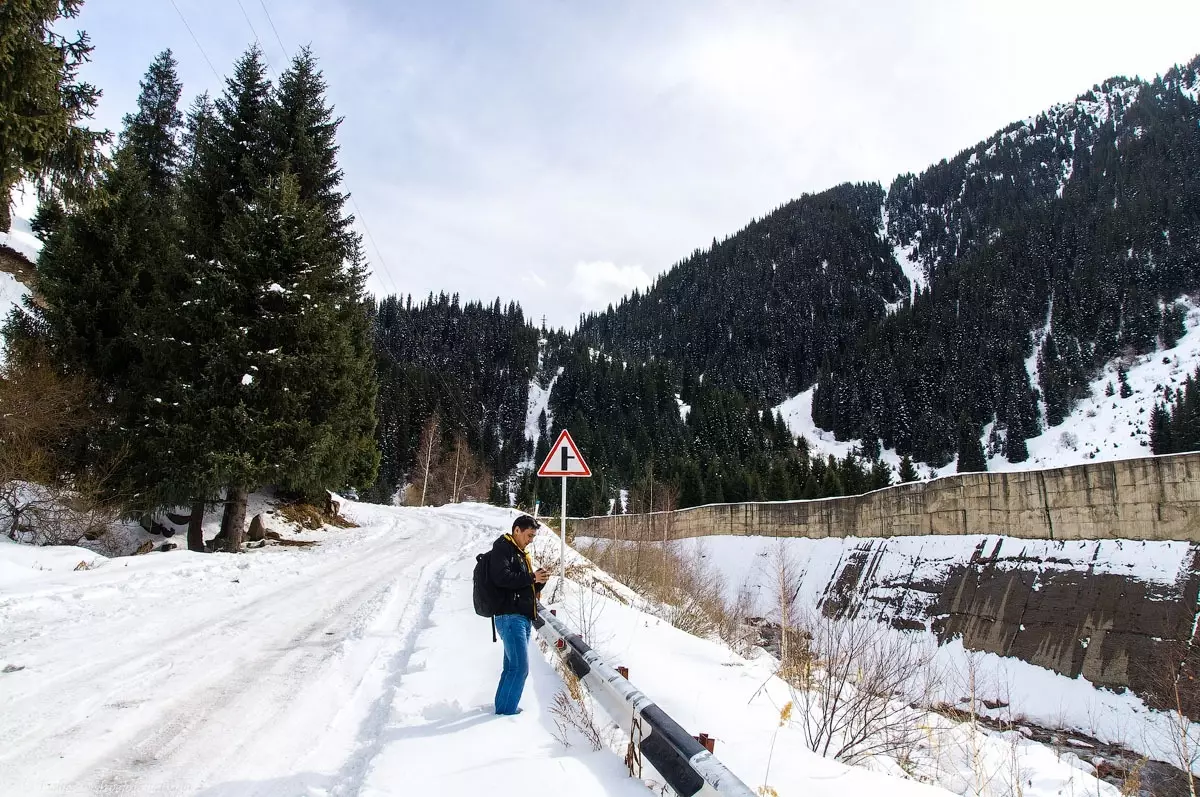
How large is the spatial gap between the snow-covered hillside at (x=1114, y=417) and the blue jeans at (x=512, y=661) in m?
84.8

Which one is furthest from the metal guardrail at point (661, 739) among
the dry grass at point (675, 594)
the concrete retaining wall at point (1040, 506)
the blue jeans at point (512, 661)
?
the concrete retaining wall at point (1040, 506)

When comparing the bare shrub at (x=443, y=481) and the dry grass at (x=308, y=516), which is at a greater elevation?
the bare shrub at (x=443, y=481)

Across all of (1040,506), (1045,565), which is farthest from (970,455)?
(1045,565)

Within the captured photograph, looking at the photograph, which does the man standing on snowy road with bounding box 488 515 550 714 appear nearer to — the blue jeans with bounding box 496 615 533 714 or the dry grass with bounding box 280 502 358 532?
the blue jeans with bounding box 496 615 533 714

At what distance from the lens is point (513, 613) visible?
461cm

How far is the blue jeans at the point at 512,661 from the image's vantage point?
15.0ft

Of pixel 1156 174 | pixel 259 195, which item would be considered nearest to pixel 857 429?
pixel 1156 174

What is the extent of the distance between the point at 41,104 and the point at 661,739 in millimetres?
9054

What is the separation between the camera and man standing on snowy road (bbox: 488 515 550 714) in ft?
14.9

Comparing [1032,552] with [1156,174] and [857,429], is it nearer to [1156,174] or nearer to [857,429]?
[857,429]

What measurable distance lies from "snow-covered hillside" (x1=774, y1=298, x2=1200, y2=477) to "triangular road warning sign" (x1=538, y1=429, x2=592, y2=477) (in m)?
80.3

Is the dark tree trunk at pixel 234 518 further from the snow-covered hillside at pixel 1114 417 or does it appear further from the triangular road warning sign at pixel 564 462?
the snow-covered hillside at pixel 1114 417

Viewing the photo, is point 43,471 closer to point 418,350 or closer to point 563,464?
point 563,464

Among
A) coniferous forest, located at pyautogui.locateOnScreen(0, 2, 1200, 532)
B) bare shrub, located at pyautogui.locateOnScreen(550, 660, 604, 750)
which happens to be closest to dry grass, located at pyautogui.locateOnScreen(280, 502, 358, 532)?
coniferous forest, located at pyautogui.locateOnScreen(0, 2, 1200, 532)
